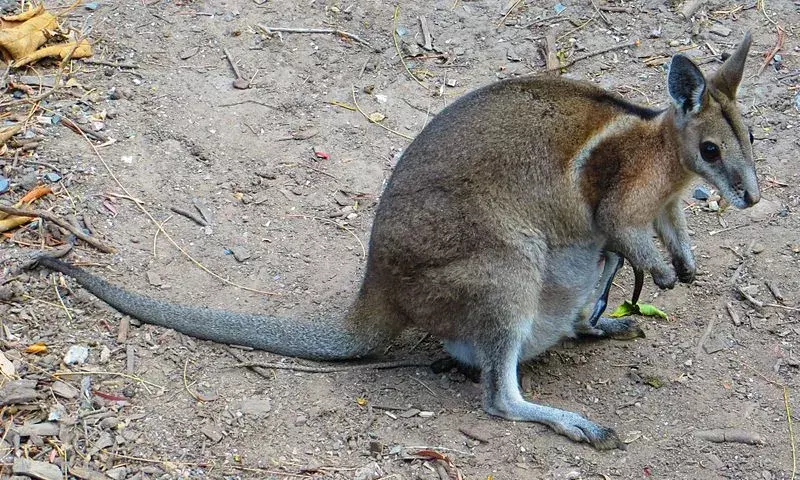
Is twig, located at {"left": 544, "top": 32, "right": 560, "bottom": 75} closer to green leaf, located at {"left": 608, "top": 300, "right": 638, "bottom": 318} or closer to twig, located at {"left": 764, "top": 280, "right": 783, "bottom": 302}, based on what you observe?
green leaf, located at {"left": 608, "top": 300, "right": 638, "bottom": 318}

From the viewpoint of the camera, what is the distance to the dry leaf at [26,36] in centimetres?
732

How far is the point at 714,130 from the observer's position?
4.91 m

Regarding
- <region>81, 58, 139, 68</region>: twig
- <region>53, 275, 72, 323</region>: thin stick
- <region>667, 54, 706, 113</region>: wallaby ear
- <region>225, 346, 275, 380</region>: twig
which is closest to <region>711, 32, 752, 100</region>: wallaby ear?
<region>667, 54, 706, 113</region>: wallaby ear

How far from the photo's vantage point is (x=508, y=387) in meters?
5.18

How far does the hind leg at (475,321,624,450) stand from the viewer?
5.09m

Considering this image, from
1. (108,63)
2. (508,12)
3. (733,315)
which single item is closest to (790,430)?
(733,315)

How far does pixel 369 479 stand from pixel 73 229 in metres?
2.76

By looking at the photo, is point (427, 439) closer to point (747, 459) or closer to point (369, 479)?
point (369, 479)

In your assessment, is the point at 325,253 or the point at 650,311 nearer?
the point at 650,311

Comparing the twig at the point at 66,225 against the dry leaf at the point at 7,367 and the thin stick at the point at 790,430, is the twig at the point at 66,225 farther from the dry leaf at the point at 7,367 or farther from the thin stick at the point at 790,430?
the thin stick at the point at 790,430

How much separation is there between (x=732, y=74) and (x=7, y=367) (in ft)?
14.0

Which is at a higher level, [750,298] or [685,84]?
[685,84]

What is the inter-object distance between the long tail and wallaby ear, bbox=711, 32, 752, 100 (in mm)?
→ 2384

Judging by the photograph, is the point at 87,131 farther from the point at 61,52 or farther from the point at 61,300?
the point at 61,300
